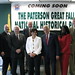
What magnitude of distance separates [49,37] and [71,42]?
618mm

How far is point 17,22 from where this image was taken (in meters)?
7.31

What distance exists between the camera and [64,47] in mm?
5156

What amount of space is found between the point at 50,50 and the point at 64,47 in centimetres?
39

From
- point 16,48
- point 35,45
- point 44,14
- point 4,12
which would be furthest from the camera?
point 4,12

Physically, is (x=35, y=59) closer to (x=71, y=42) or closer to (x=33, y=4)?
(x=71, y=42)

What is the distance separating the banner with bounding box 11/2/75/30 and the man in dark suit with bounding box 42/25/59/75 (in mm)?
2168

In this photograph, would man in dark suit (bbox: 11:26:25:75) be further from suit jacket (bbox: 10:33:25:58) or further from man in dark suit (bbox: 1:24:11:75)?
man in dark suit (bbox: 1:24:11:75)

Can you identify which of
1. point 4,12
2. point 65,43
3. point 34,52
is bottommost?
point 34,52

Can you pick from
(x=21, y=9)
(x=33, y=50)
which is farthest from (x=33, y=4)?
(x=33, y=50)

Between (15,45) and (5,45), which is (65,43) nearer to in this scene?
(15,45)

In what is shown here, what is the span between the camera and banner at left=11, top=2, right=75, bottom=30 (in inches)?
284

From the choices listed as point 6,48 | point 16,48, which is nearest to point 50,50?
point 16,48

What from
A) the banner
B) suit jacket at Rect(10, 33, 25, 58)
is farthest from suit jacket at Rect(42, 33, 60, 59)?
the banner

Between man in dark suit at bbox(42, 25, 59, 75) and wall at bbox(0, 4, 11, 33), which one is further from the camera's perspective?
wall at bbox(0, 4, 11, 33)
